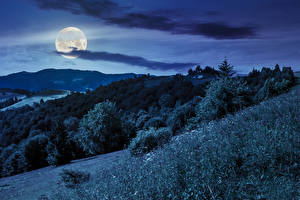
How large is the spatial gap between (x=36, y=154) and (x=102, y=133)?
7.07 meters

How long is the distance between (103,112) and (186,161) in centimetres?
1893

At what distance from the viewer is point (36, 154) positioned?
22578 millimetres

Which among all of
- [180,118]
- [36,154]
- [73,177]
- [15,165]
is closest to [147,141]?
[73,177]

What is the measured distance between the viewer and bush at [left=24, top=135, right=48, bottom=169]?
2231cm

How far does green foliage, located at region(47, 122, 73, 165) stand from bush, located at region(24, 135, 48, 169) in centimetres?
562

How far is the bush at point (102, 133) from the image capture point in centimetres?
2164

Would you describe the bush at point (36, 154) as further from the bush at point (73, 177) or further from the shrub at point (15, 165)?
the bush at point (73, 177)

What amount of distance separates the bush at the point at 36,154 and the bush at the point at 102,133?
11.6 feet

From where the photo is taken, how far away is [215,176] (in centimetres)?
380

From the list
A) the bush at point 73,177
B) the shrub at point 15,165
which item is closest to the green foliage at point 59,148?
the shrub at point 15,165

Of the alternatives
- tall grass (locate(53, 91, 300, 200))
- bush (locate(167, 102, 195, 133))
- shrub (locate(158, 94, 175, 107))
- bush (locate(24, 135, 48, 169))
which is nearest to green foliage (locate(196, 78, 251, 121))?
bush (locate(167, 102, 195, 133))

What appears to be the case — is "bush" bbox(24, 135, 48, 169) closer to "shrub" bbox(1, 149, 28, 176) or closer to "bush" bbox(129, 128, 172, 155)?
"shrub" bbox(1, 149, 28, 176)

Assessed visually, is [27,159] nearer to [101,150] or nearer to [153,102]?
[101,150]

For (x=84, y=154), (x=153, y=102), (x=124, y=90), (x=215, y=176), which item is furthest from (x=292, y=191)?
(x=124, y=90)
